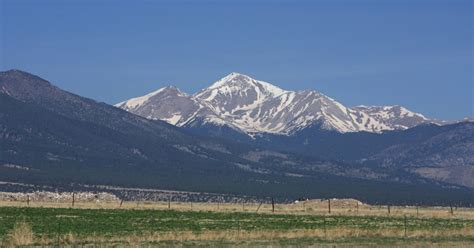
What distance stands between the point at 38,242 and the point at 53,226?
48.7 ft

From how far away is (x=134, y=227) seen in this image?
67.8 m

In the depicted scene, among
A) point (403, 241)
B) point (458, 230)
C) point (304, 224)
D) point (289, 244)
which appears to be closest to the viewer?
point (289, 244)

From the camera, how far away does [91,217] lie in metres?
81.9

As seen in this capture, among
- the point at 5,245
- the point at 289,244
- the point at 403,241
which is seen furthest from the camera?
the point at 403,241

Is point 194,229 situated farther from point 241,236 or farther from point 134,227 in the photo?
A: point 241,236

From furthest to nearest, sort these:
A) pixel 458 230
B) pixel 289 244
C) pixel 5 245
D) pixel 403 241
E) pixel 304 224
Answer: pixel 304 224, pixel 458 230, pixel 403 241, pixel 289 244, pixel 5 245

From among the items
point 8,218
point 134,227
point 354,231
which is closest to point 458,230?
point 354,231

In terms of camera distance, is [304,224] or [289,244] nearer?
[289,244]

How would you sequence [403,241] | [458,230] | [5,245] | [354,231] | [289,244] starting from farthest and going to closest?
[458,230] < [354,231] < [403,241] < [289,244] < [5,245]

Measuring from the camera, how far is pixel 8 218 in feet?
243

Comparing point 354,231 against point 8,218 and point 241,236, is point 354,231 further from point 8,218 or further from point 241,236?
point 8,218

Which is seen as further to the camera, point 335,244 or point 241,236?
point 241,236

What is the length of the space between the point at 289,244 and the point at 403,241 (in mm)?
8496

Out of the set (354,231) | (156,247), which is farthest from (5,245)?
(354,231)
